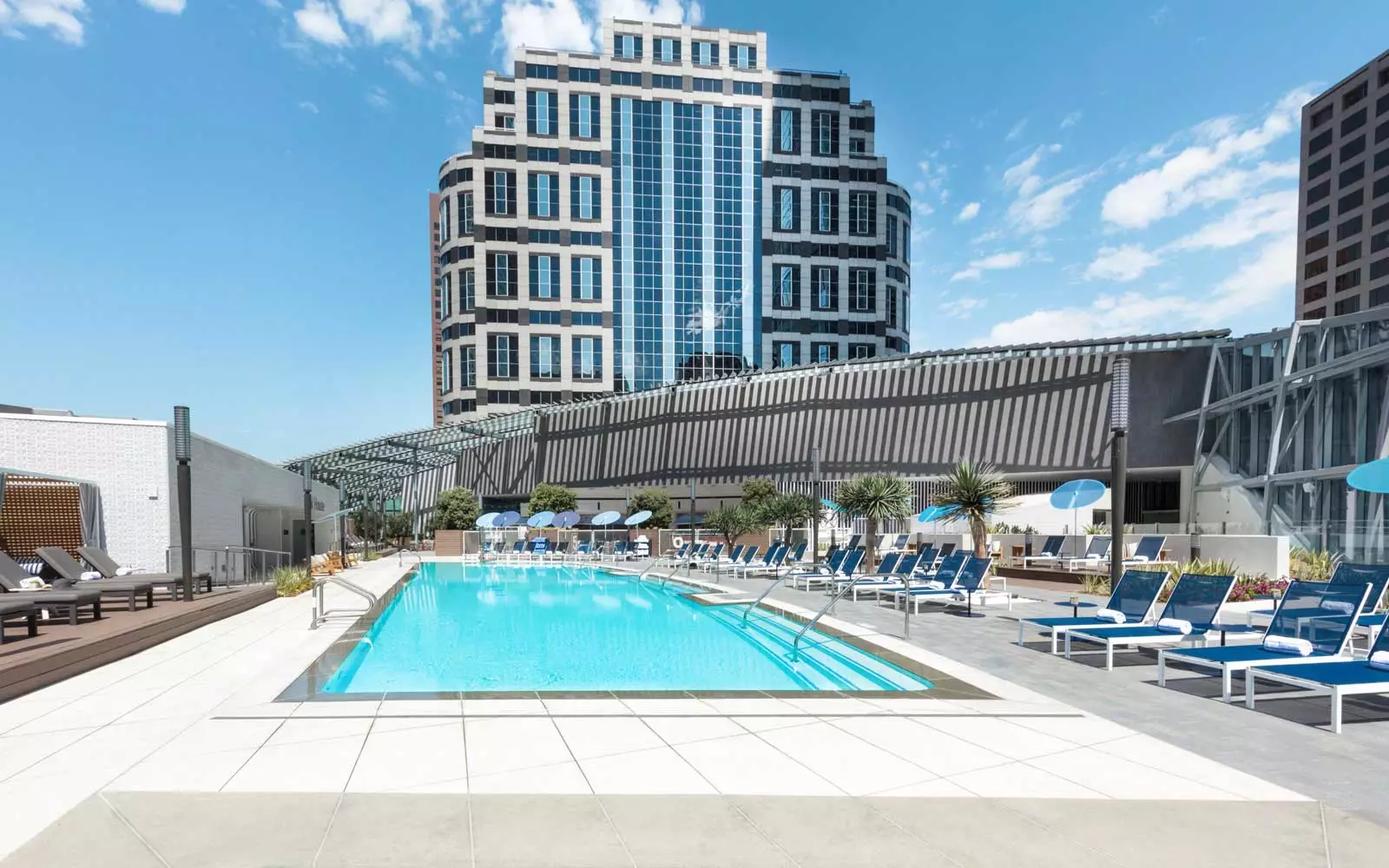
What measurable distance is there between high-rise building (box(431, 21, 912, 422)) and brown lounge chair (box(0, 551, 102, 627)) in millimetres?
43724

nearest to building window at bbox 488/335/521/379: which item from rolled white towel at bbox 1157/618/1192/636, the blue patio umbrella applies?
rolled white towel at bbox 1157/618/1192/636

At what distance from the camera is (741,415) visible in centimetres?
3984

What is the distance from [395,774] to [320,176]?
98.4 ft

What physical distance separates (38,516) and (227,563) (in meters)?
3.51

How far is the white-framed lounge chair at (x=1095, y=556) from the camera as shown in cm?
1734

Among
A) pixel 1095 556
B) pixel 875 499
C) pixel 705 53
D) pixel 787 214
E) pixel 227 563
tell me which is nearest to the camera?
pixel 227 563

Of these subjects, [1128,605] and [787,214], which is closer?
[1128,605]

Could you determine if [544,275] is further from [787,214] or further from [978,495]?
[978,495]

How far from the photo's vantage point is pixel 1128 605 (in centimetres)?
832

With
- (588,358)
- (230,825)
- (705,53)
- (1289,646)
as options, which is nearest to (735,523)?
(1289,646)

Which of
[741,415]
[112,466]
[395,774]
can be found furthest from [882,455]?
[395,774]

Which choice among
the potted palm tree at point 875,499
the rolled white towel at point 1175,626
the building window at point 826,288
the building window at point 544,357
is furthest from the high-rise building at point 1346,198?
the rolled white towel at point 1175,626

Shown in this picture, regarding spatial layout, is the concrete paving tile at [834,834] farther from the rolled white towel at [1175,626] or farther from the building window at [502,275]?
the building window at [502,275]

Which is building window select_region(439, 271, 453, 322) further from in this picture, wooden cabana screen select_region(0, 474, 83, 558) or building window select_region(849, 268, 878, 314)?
wooden cabana screen select_region(0, 474, 83, 558)
